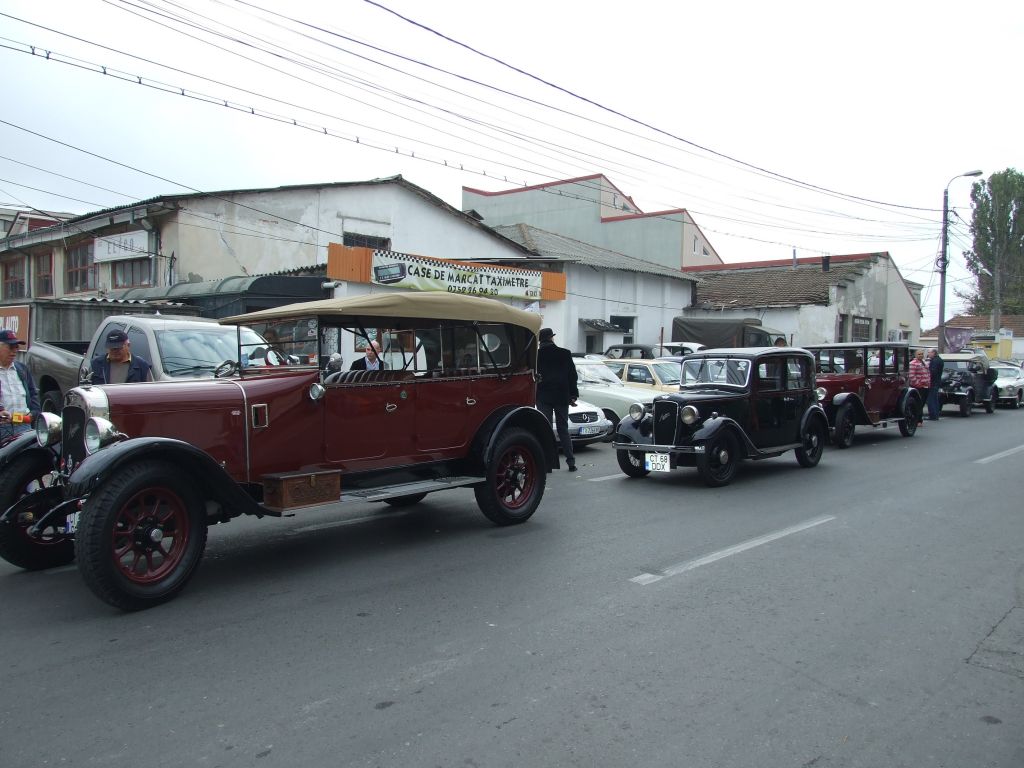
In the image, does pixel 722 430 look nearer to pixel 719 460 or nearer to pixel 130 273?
pixel 719 460

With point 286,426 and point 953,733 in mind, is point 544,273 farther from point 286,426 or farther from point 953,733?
point 953,733

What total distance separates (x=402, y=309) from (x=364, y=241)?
17.3 m

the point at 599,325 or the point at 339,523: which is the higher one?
the point at 599,325

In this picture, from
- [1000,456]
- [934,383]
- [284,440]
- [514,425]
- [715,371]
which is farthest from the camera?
[934,383]

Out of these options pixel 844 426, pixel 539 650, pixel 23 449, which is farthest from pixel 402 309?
pixel 844 426

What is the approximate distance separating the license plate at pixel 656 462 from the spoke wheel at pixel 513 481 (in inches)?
102

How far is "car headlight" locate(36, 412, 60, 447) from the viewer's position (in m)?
5.40

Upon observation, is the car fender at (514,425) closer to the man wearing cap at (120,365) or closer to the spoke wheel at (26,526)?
the spoke wheel at (26,526)

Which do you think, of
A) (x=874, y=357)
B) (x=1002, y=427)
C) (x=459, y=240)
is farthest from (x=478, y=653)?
(x=459, y=240)

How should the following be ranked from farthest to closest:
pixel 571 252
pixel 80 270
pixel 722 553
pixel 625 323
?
1. pixel 625 323
2. pixel 571 252
3. pixel 80 270
4. pixel 722 553

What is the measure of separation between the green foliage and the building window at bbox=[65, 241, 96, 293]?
49702 mm

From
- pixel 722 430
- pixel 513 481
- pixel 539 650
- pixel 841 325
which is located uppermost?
pixel 841 325

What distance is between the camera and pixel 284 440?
575cm

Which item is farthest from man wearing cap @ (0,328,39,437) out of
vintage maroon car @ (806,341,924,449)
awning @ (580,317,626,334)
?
awning @ (580,317,626,334)
